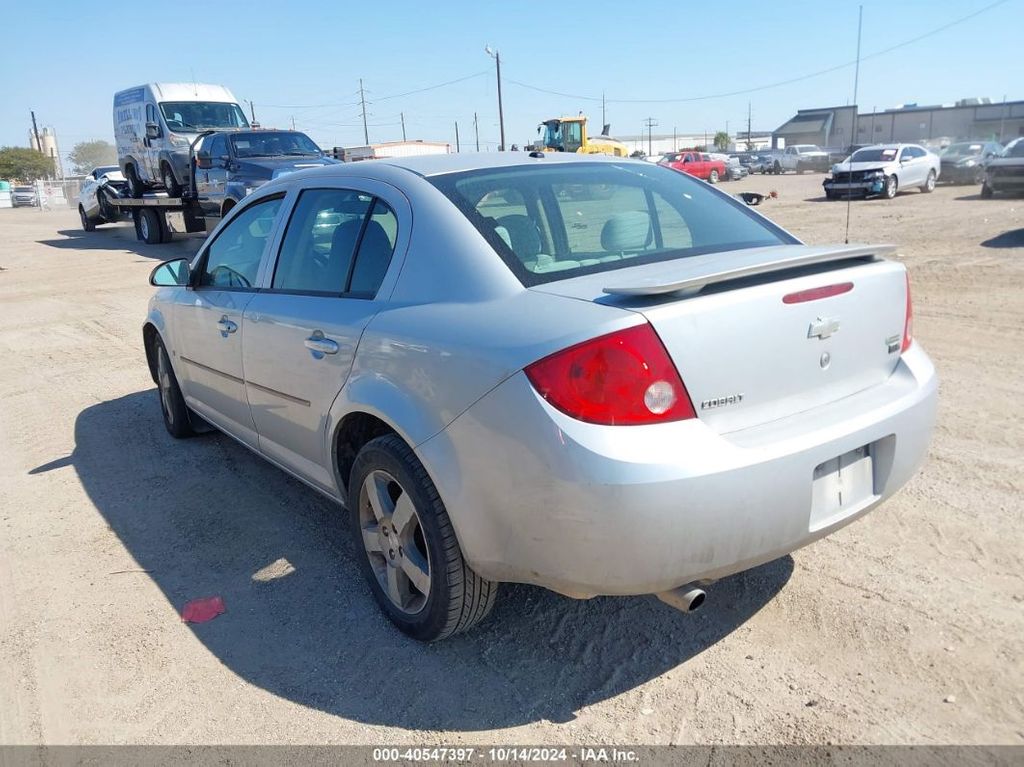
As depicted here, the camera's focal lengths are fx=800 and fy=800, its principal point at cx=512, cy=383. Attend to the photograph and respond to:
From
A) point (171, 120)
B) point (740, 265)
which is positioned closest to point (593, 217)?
point (740, 265)

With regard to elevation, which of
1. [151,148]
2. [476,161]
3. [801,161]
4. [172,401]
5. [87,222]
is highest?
[151,148]

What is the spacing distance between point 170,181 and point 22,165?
8070 centimetres

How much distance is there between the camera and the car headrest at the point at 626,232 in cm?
309

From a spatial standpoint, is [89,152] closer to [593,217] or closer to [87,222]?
[87,222]

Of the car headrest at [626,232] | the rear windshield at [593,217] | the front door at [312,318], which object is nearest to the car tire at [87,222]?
the front door at [312,318]

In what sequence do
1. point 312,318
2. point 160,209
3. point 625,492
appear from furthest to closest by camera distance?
point 160,209
point 312,318
point 625,492

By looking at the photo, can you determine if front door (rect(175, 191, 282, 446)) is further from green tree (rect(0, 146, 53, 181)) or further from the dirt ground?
green tree (rect(0, 146, 53, 181))

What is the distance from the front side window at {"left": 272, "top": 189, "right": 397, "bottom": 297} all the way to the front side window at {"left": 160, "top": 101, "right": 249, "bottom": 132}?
53.3ft

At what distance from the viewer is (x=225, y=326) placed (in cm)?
414

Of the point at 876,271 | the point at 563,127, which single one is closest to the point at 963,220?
the point at 876,271

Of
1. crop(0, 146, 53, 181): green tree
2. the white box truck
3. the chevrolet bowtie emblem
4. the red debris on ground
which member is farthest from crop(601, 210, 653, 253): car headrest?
crop(0, 146, 53, 181): green tree

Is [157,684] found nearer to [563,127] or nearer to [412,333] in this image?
[412,333]

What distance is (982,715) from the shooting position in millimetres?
2449

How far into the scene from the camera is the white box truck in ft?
59.0
